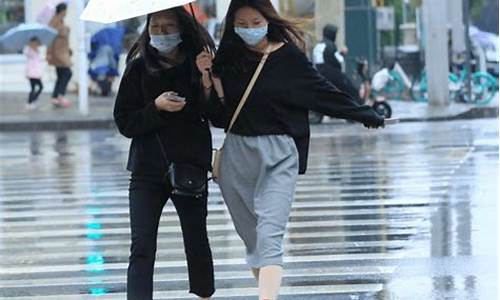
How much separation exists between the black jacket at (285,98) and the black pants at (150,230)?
1.65 ft

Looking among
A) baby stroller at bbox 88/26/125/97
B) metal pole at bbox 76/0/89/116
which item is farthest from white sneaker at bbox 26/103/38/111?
baby stroller at bbox 88/26/125/97

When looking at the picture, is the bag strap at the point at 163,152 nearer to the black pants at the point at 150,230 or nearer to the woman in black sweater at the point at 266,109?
the black pants at the point at 150,230

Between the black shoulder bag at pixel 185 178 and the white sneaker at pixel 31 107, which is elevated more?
the black shoulder bag at pixel 185 178

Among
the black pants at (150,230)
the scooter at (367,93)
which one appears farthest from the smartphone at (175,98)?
the scooter at (367,93)

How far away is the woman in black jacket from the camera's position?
7.11m

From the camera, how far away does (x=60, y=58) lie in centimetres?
3080

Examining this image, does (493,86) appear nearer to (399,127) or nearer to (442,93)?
(442,93)

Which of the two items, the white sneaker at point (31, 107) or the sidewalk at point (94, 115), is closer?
the sidewalk at point (94, 115)

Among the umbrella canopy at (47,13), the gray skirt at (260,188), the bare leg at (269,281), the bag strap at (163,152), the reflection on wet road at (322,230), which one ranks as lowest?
the umbrella canopy at (47,13)

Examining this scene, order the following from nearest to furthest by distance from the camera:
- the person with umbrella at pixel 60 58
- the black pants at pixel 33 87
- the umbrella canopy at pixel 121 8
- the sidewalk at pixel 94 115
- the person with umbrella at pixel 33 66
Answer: the umbrella canopy at pixel 121 8 → the sidewalk at pixel 94 115 → the person with umbrella at pixel 33 66 → the black pants at pixel 33 87 → the person with umbrella at pixel 60 58

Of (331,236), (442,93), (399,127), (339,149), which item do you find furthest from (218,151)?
(442,93)

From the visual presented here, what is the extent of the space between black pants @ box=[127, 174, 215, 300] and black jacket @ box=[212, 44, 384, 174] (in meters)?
0.50

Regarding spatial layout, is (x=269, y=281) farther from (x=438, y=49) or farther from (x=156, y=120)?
(x=438, y=49)

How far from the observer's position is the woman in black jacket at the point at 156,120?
7105 millimetres
